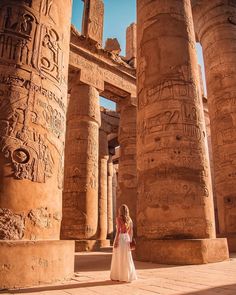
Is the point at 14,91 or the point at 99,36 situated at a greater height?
the point at 99,36

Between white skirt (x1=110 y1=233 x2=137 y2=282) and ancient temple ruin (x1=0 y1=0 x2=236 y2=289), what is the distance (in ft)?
1.90

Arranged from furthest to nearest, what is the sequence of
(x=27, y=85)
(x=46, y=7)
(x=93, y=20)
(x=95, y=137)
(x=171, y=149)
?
(x=93, y=20) < (x=95, y=137) < (x=171, y=149) < (x=46, y=7) < (x=27, y=85)

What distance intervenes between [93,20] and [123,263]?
39.4 ft

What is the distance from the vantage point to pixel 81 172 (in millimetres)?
9672

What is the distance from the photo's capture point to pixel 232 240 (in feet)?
25.2

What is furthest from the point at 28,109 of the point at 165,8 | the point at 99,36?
the point at 99,36

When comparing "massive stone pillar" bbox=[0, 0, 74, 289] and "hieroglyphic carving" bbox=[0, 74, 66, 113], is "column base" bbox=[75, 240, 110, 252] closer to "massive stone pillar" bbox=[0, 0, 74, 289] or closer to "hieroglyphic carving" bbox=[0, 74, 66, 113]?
"massive stone pillar" bbox=[0, 0, 74, 289]

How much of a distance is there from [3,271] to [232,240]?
21.8 ft

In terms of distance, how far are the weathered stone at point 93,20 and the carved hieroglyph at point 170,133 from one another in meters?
6.16

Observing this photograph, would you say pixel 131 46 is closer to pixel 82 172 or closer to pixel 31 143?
pixel 82 172

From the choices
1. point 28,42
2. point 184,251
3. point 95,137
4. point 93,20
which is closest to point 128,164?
point 95,137

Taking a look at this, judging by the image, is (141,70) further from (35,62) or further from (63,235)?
(63,235)

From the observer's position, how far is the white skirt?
358 centimetres

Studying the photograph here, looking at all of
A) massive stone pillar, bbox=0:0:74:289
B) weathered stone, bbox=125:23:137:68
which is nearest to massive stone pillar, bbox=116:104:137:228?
weathered stone, bbox=125:23:137:68
